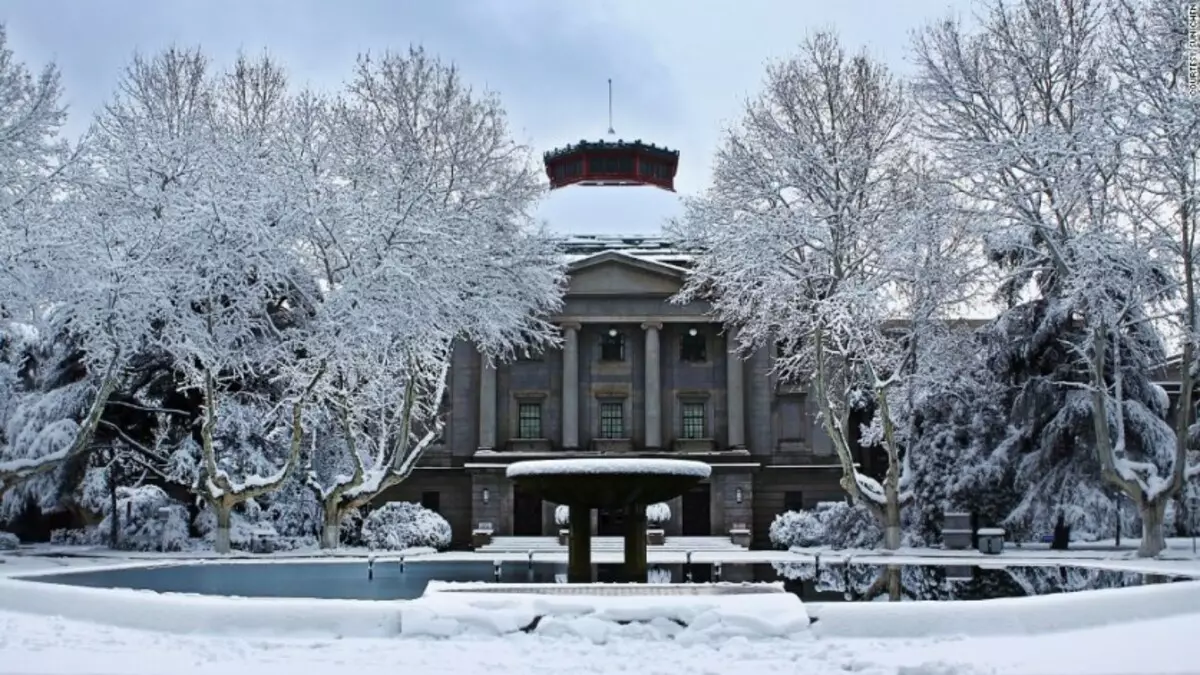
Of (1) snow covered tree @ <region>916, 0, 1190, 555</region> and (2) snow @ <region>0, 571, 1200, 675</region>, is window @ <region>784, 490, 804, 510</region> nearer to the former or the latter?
(1) snow covered tree @ <region>916, 0, 1190, 555</region>

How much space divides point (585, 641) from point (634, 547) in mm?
5368

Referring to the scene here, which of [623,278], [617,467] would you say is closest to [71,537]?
[623,278]

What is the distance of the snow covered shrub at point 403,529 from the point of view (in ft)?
122

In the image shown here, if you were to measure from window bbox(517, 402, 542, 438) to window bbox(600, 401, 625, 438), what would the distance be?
8.85 feet

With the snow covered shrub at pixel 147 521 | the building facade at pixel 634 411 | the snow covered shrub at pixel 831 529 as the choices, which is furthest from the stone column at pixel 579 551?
the building facade at pixel 634 411

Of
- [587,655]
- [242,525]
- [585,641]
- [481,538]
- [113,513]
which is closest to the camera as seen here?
[587,655]

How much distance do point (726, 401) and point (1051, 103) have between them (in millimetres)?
27283

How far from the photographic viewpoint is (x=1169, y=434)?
3341 centimetres

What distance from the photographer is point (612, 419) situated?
174 feet

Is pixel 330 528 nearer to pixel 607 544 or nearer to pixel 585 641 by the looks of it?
pixel 607 544

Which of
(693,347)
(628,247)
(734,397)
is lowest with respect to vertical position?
(734,397)

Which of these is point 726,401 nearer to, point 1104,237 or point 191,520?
point 191,520

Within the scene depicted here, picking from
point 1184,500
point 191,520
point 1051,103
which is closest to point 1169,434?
point 1184,500

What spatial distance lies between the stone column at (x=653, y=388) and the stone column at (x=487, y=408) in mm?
6376
